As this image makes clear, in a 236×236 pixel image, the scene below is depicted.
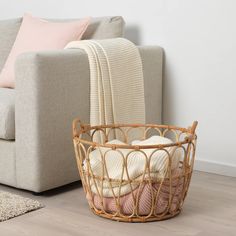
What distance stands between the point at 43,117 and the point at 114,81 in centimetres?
40

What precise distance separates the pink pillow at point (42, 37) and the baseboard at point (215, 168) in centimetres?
85

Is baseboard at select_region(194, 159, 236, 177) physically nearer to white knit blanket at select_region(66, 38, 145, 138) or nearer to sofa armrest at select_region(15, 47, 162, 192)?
white knit blanket at select_region(66, 38, 145, 138)

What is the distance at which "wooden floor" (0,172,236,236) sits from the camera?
189 cm

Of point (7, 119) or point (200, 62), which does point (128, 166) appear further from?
point (200, 62)

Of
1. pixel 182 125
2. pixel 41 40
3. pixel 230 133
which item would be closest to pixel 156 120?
pixel 182 125

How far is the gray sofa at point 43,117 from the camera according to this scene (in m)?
2.21

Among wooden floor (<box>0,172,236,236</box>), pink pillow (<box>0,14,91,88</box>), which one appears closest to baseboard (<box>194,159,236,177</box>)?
wooden floor (<box>0,172,236,236</box>)

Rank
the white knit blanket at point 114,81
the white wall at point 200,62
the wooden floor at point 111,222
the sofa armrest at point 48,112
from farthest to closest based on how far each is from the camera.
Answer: the white wall at point 200,62
the white knit blanket at point 114,81
the sofa armrest at point 48,112
the wooden floor at point 111,222

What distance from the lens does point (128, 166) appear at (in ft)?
6.51

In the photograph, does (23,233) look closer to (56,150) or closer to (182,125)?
(56,150)

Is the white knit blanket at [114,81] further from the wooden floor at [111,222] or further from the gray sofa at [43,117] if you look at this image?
the wooden floor at [111,222]

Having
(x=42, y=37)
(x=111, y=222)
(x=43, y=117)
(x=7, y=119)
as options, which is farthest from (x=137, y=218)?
(x=42, y=37)

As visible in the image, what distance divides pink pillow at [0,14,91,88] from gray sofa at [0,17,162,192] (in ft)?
1.19

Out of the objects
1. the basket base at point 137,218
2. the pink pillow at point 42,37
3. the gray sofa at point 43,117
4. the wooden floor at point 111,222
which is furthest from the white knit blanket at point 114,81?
the basket base at point 137,218
